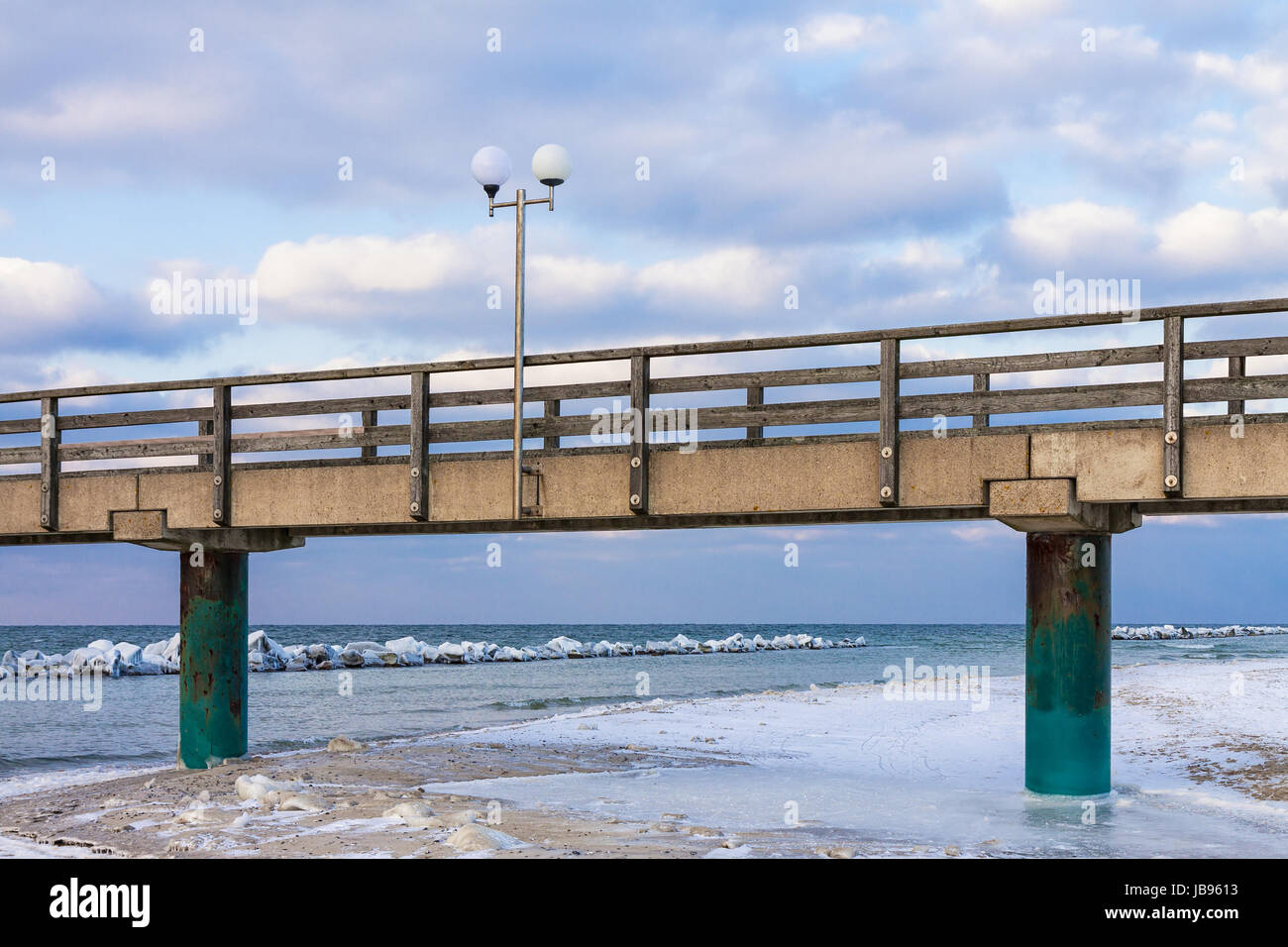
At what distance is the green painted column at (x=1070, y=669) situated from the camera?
526 inches

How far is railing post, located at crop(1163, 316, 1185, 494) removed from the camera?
12305 millimetres

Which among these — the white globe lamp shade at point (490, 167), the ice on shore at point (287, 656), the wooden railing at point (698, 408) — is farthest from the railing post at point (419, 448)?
the ice on shore at point (287, 656)

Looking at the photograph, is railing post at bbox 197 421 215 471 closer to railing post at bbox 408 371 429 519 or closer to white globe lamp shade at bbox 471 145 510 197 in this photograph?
railing post at bbox 408 371 429 519

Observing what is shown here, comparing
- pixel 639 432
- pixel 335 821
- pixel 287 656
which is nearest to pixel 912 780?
pixel 639 432

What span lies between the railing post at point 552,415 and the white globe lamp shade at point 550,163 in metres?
2.55

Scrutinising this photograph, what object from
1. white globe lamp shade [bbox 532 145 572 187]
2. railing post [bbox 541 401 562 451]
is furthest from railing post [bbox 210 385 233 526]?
white globe lamp shade [bbox 532 145 572 187]

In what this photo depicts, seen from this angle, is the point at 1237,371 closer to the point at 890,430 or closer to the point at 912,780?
the point at 890,430

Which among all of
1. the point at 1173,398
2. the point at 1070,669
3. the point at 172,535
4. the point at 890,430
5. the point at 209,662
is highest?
the point at 1173,398

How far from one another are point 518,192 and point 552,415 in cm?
268

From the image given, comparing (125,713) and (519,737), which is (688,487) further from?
(125,713)

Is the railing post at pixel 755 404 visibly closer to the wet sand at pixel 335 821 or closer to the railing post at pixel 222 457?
the wet sand at pixel 335 821

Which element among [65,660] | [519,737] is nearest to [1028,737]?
[519,737]

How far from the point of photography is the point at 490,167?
47.7ft

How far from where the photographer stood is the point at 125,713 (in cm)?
2792
